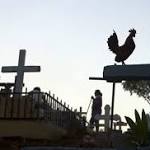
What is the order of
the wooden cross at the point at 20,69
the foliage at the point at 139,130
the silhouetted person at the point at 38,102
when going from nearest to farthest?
the foliage at the point at 139,130 → the silhouetted person at the point at 38,102 → the wooden cross at the point at 20,69

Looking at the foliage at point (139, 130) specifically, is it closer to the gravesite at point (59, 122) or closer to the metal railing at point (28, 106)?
the gravesite at point (59, 122)

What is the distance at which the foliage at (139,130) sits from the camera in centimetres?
1238

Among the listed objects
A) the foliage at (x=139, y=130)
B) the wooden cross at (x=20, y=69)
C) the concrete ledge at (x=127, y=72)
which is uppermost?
the wooden cross at (x=20, y=69)

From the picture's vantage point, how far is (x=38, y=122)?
45.8 ft

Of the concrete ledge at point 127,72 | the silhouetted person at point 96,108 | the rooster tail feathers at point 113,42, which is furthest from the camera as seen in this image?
the silhouetted person at point 96,108

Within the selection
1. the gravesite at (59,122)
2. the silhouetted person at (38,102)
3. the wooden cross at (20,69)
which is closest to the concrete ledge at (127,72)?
the gravesite at (59,122)

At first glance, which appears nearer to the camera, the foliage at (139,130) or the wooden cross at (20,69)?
the foliage at (139,130)

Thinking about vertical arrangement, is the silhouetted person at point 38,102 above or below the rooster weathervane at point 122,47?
below

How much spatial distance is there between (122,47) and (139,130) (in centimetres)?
250

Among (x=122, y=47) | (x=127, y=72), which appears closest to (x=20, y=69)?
(x=122, y=47)

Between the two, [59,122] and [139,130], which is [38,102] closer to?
[59,122]

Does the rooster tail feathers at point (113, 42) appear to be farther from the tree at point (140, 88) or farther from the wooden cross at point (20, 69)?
the tree at point (140, 88)

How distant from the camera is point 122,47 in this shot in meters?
13.8

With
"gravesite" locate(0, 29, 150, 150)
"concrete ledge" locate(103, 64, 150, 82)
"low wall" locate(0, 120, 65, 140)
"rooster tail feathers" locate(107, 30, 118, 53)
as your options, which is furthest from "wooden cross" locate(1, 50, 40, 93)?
"concrete ledge" locate(103, 64, 150, 82)
